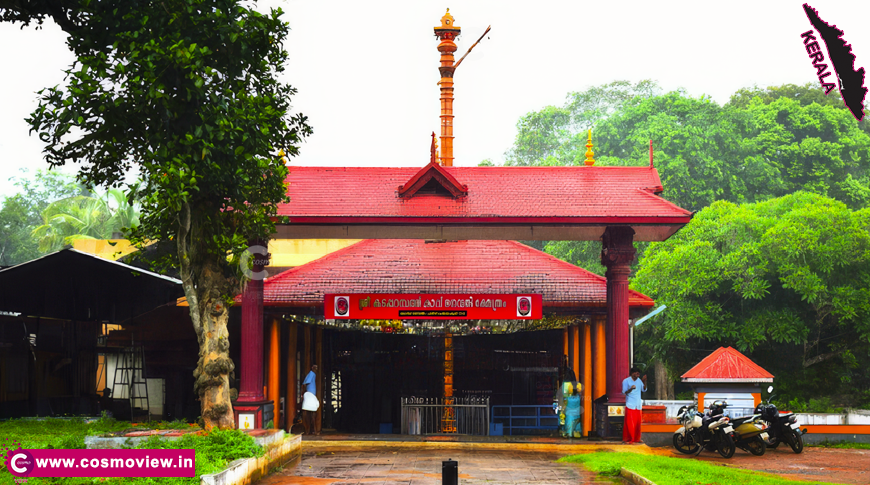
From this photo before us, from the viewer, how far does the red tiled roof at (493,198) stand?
17584 mm

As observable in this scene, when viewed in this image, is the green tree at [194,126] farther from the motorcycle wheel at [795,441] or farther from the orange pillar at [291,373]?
the motorcycle wheel at [795,441]

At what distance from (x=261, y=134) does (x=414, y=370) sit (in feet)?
34.1

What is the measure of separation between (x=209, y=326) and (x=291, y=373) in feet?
23.6

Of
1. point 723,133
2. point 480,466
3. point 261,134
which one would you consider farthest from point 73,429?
point 723,133

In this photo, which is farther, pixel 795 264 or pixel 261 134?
pixel 795 264

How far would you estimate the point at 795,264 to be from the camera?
81.0ft

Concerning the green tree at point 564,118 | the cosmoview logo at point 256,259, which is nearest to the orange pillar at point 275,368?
the cosmoview logo at point 256,259

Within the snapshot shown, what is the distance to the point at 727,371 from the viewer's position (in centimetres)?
1827

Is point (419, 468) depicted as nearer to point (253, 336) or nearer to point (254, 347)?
point (254, 347)

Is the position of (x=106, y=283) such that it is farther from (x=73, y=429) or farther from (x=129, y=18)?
(x=129, y=18)

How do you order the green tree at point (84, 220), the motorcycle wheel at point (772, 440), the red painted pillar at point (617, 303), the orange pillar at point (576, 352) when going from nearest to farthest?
1. the motorcycle wheel at point (772, 440)
2. the red painted pillar at point (617, 303)
3. the orange pillar at point (576, 352)
4. the green tree at point (84, 220)

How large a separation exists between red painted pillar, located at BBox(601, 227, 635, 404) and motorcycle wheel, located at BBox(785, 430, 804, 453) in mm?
3248

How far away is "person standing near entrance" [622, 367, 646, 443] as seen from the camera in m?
17.5

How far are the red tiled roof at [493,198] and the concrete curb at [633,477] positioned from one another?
5.92m
